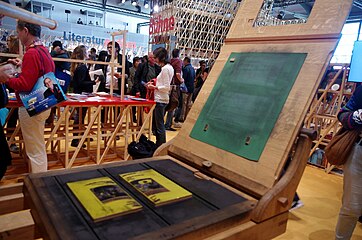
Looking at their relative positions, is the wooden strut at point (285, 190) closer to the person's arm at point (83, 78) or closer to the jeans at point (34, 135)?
the jeans at point (34, 135)

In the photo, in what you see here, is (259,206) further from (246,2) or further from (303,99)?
(246,2)

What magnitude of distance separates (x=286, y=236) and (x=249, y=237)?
172 cm

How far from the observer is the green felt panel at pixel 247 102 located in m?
1.37

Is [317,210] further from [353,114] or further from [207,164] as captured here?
[207,164]

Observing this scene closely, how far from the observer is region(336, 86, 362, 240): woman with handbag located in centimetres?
195

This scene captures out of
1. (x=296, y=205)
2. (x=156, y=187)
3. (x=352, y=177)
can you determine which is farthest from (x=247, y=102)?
(x=296, y=205)

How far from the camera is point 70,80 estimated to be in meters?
4.59

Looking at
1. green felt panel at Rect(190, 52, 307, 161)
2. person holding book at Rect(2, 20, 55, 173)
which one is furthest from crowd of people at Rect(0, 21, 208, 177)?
green felt panel at Rect(190, 52, 307, 161)

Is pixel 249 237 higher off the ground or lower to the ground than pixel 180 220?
lower

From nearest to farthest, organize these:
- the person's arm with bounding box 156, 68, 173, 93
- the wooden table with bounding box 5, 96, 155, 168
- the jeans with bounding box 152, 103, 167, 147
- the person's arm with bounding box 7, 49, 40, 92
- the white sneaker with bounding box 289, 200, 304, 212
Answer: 1. the person's arm with bounding box 7, 49, 40, 92
2. the white sneaker with bounding box 289, 200, 304, 212
3. the wooden table with bounding box 5, 96, 155, 168
4. the person's arm with bounding box 156, 68, 173, 93
5. the jeans with bounding box 152, 103, 167, 147

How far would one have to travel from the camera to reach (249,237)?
1.10 meters

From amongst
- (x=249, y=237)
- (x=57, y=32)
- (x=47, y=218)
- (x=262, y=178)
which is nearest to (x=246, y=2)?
(x=262, y=178)

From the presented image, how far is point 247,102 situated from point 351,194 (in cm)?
111

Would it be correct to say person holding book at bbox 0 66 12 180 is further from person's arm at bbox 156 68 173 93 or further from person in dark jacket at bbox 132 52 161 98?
person in dark jacket at bbox 132 52 161 98
